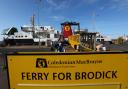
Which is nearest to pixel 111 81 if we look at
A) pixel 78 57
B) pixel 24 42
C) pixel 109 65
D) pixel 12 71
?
pixel 109 65

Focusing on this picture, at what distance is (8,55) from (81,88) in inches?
44.7

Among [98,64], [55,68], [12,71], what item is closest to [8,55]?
[12,71]

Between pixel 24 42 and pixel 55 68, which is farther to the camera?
pixel 24 42

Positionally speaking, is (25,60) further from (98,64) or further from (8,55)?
(98,64)

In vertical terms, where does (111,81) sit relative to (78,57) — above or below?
below

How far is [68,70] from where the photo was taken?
4.70 metres

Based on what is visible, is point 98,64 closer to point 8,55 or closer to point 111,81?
point 111,81

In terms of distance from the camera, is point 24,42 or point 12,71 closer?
point 12,71

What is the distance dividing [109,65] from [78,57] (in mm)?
465

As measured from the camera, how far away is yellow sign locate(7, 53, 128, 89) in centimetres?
468

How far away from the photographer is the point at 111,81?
15.8ft

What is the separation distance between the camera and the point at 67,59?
4.66 metres

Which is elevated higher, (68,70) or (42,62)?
(42,62)

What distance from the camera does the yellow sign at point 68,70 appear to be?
468 cm
